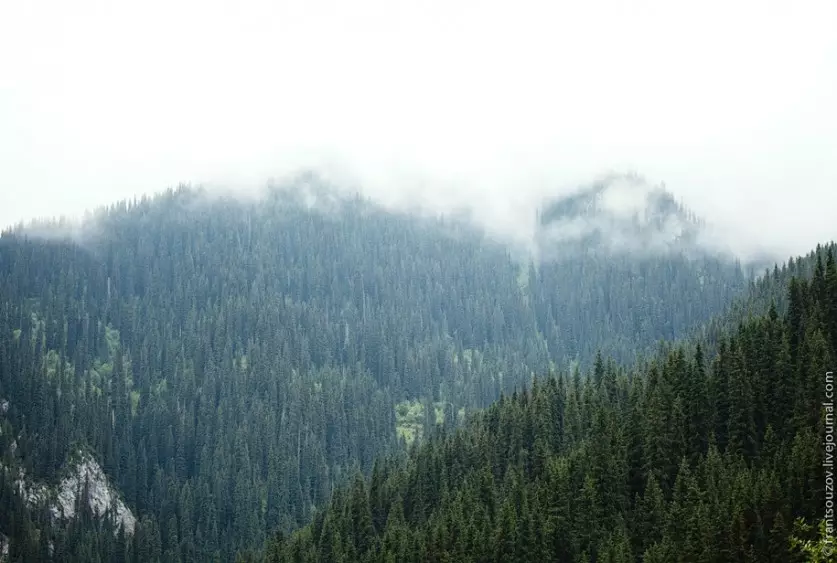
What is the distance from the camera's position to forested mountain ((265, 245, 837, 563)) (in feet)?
290

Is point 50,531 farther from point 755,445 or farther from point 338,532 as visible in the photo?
point 755,445

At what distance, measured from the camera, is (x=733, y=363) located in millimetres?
116188

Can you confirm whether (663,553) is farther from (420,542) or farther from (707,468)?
(420,542)

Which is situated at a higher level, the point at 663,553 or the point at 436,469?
the point at 436,469

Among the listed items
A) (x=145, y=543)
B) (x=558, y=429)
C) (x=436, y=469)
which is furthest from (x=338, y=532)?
(x=145, y=543)

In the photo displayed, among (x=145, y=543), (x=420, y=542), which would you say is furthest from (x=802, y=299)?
(x=145, y=543)

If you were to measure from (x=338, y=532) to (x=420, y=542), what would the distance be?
81.5 ft

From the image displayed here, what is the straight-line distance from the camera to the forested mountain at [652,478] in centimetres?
8844

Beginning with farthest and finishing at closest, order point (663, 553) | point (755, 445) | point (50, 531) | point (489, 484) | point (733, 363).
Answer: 1. point (50, 531)
2. point (489, 484)
3. point (733, 363)
4. point (755, 445)
5. point (663, 553)

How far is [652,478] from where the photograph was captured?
10406cm

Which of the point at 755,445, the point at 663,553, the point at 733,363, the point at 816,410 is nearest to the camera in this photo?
the point at 663,553

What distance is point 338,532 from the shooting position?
5586 inches

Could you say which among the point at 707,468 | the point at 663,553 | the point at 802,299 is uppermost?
the point at 802,299

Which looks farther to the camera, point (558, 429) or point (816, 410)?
point (558, 429)
